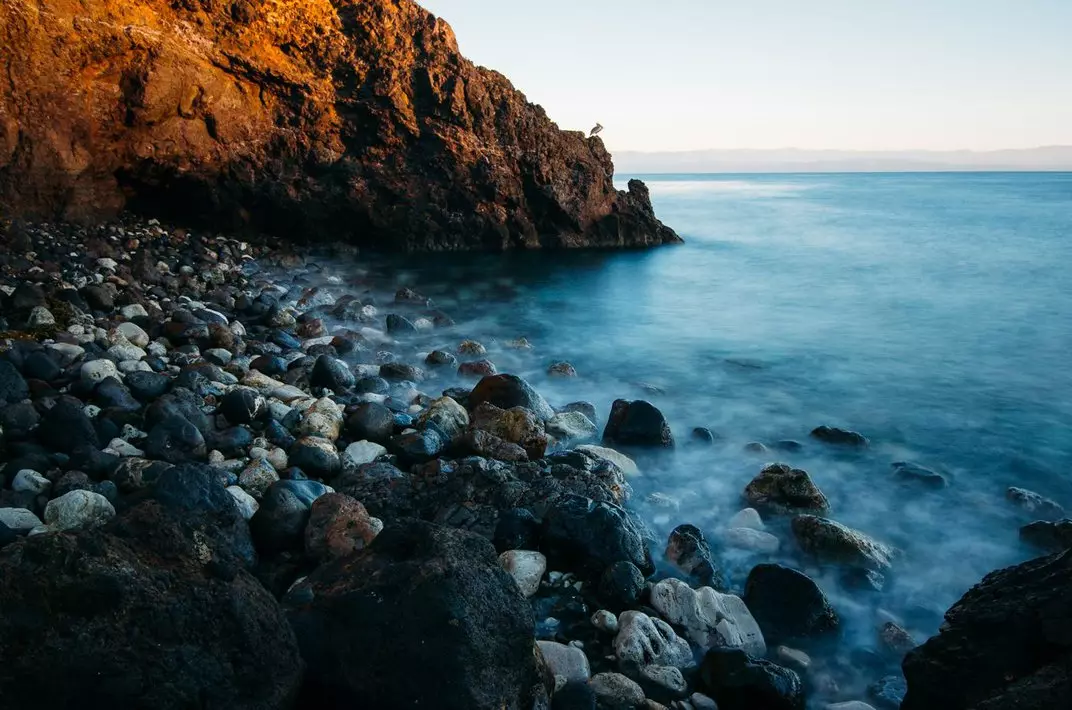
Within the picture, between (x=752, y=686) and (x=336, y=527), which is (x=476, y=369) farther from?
(x=752, y=686)

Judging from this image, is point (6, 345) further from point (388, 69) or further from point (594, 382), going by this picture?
point (388, 69)

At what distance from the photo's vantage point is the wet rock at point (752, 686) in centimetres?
317

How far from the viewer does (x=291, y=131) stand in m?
16.5

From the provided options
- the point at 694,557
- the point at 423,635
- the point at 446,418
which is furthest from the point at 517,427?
the point at 423,635

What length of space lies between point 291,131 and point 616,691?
52.4 feet

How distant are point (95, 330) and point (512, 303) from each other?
693 centimetres

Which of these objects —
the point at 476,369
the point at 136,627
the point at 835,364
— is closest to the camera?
the point at 136,627

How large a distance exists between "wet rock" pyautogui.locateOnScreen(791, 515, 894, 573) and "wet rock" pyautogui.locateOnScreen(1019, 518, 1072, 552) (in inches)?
40.8

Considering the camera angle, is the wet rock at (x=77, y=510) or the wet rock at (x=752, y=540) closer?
the wet rock at (x=77, y=510)

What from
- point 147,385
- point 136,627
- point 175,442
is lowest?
point 175,442

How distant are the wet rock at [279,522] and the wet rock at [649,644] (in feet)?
5.90

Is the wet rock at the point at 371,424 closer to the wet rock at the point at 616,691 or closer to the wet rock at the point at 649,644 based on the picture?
the wet rock at the point at 649,644

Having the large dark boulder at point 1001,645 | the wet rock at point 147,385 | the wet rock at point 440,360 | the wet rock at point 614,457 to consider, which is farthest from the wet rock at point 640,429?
the wet rock at point 147,385

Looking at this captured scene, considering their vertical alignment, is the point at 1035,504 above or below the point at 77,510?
below
